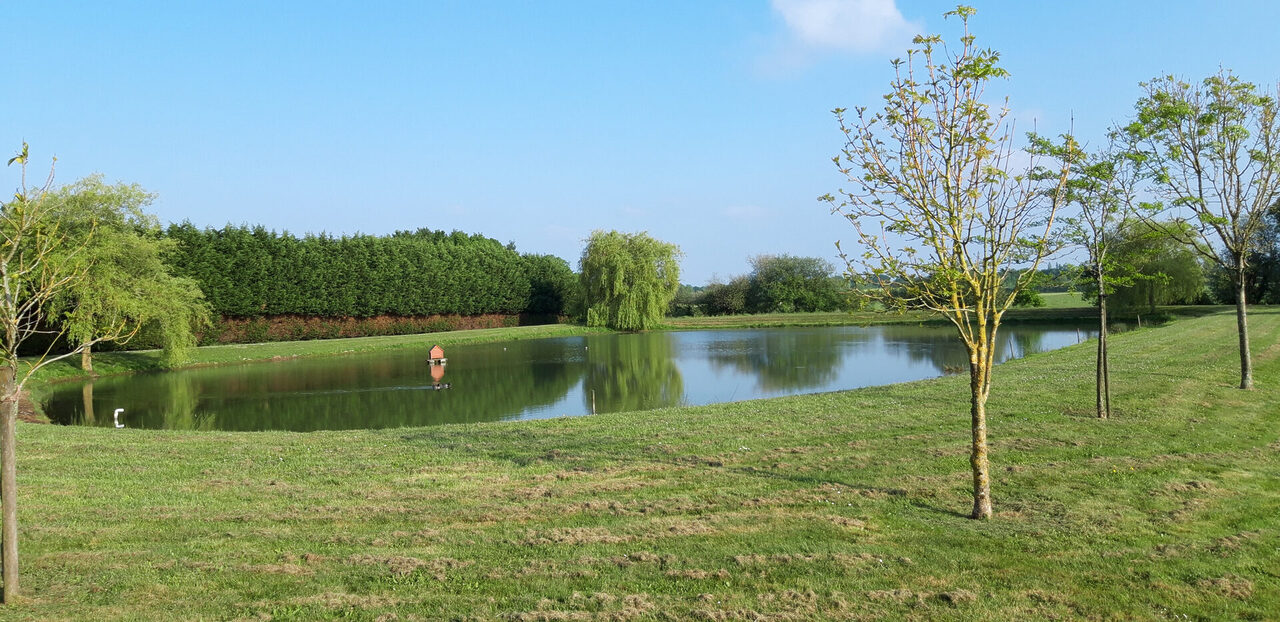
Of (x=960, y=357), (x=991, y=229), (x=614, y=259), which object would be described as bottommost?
Result: (x=960, y=357)

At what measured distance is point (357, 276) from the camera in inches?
2062

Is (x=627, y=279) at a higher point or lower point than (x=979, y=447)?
higher

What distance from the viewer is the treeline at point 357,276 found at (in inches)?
1721

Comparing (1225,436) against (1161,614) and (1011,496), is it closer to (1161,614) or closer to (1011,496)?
(1011,496)

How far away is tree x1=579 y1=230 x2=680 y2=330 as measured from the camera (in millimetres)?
56375

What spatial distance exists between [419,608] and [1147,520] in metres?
5.83

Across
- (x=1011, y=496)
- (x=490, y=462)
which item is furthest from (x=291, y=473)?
(x=1011, y=496)

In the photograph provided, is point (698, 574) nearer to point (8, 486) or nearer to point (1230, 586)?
point (1230, 586)

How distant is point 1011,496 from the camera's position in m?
7.25

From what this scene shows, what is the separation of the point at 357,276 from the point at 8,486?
164 ft

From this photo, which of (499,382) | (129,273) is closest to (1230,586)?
(499,382)

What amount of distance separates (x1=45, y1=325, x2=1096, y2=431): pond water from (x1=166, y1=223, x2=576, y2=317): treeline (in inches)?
382

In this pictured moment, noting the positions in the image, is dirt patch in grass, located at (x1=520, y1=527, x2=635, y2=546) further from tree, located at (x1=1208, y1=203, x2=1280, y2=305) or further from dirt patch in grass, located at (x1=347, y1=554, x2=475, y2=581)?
tree, located at (x1=1208, y1=203, x2=1280, y2=305)

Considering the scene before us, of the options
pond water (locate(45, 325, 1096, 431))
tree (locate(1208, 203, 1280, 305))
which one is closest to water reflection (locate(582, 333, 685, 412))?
pond water (locate(45, 325, 1096, 431))
